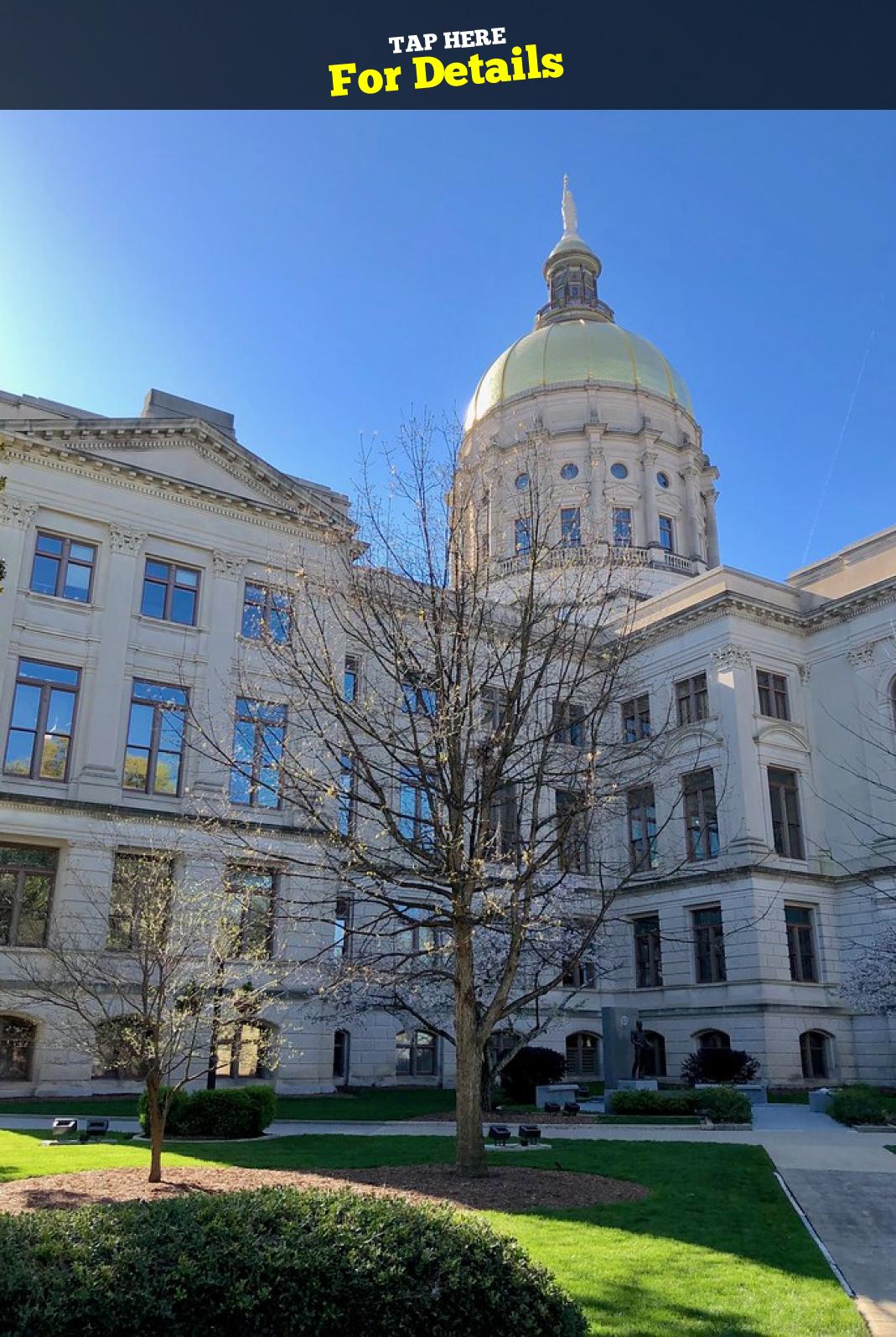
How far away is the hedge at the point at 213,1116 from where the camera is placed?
18688mm

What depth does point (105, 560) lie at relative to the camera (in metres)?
33.0

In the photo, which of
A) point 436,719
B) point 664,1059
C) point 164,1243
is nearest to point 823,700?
point 664,1059

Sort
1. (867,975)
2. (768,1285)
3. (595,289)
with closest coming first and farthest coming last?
(768,1285) < (867,975) < (595,289)

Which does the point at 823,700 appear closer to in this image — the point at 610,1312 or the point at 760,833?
the point at 760,833

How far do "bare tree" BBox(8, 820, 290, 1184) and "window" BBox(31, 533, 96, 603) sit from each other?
24.6ft

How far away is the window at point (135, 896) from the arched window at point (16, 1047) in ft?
9.66

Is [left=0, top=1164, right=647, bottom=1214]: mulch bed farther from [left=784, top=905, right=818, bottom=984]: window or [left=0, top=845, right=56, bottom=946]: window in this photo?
[left=784, top=905, right=818, bottom=984]: window

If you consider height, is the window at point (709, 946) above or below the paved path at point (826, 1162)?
above

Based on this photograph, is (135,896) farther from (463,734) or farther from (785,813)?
(785,813)

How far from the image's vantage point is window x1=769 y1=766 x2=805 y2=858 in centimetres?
3828

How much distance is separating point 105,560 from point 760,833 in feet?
78.5

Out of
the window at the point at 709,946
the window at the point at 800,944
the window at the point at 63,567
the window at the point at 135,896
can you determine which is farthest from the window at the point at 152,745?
the window at the point at 800,944

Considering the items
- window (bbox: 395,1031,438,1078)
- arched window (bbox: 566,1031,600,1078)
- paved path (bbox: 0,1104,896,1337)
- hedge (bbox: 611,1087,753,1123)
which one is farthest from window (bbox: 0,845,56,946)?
arched window (bbox: 566,1031,600,1078)

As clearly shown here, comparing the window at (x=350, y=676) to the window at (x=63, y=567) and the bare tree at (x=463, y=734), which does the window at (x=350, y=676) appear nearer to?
the bare tree at (x=463, y=734)
